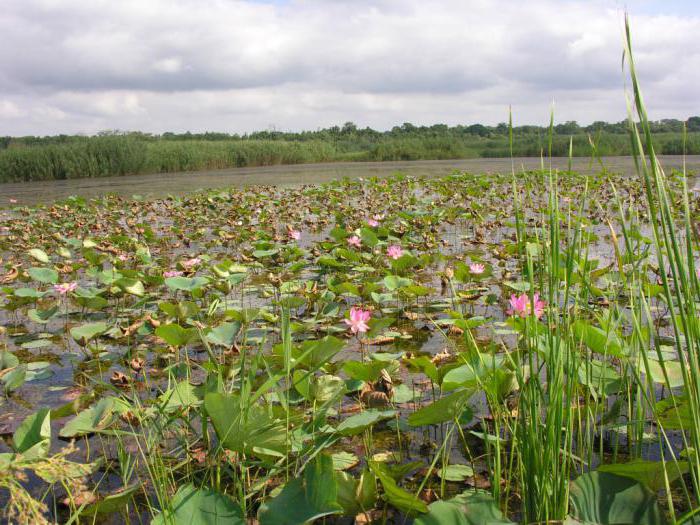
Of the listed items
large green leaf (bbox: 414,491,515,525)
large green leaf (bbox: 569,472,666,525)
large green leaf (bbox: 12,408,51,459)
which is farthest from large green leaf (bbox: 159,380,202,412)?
large green leaf (bbox: 569,472,666,525)

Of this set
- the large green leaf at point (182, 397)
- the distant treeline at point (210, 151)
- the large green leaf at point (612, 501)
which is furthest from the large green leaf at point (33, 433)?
the distant treeline at point (210, 151)

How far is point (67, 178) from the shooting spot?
1533 cm

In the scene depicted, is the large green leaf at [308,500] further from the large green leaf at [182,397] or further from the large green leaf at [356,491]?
the large green leaf at [182,397]

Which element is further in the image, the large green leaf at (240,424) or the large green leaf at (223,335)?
the large green leaf at (223,335)

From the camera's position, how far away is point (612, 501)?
0.93 m

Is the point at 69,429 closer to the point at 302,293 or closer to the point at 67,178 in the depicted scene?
the point at 302,293

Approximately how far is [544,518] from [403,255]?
197 centimetres

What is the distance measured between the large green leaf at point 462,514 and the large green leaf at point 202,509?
316mm

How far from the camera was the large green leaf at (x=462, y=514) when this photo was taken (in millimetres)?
917

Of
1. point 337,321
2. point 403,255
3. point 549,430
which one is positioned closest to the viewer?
point 549,430

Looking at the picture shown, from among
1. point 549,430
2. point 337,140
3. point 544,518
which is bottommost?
point 544,518

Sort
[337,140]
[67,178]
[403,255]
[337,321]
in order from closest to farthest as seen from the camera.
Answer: [337,321], [403,255], [67,178], [337,140]

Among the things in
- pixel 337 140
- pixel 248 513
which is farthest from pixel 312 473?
pixel 337 140

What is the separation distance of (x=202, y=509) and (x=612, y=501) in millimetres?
664
